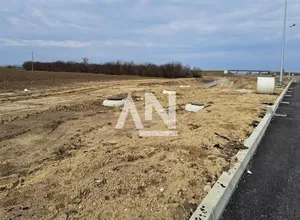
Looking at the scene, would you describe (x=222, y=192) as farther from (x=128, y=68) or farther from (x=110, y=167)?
(x=128, y=68)

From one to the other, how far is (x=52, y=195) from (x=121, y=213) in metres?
1.17

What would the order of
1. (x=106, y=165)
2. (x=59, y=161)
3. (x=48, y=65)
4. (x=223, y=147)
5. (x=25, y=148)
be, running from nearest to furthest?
(x=106, y=165)
(x=59, y=161)
(x=223, y=147)
(x=25, y=148)
(x=48, y=65)

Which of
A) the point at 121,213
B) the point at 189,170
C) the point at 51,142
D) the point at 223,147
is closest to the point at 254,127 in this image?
the point at 223,147

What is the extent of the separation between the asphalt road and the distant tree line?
155ft

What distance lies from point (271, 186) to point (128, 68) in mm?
55590

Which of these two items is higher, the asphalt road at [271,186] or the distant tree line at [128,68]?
the distant tree line at [128,68]

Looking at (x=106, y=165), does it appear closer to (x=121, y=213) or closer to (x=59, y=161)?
(x=59, y=161)

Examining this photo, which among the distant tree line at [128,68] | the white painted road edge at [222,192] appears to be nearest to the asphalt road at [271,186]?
the white painted road edge at [222,192]

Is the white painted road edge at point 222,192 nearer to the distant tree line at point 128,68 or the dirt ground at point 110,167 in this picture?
the dirt ground at point 110,167

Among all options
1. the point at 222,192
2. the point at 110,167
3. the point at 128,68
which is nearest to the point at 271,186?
the point at 222,192

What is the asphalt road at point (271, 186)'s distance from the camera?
4125 mm

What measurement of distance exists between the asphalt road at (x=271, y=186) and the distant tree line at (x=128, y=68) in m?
47.4

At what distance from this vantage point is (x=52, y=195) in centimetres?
453

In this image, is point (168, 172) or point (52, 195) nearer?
point (52, 195)
